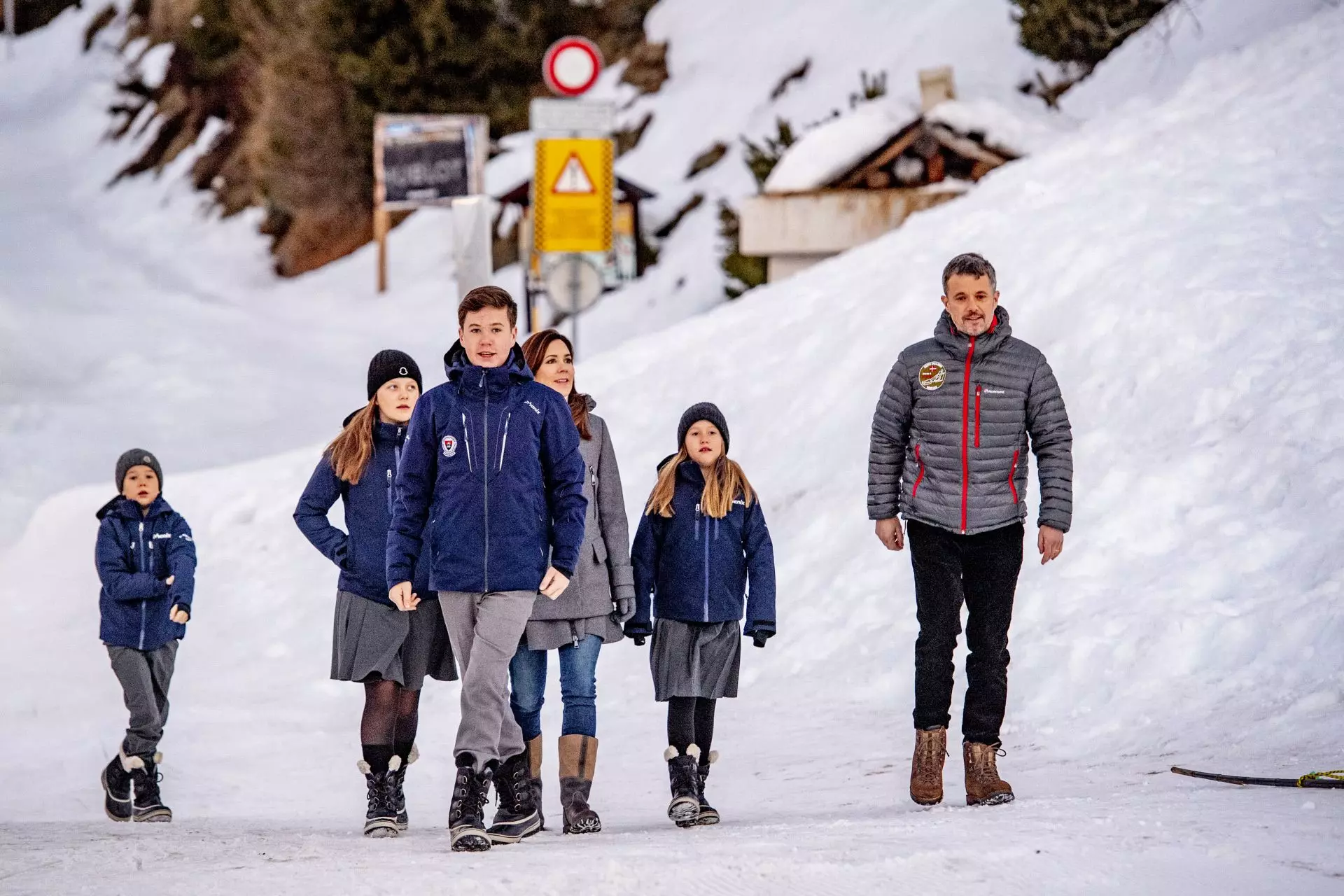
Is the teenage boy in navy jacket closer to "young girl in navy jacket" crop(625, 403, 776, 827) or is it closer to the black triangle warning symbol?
"young girl in navy jacket" crop(625, 403, 776, 827)

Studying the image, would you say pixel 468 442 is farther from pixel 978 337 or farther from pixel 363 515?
pixel 978 337

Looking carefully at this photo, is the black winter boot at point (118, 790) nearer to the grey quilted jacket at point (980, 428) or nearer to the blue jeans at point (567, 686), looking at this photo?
the blue jeans at point (567, 686)

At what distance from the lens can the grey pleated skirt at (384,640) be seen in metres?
5.61

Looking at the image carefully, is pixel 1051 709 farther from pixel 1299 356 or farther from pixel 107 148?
pixel 107 148

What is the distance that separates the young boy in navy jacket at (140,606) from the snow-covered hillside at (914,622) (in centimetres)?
47

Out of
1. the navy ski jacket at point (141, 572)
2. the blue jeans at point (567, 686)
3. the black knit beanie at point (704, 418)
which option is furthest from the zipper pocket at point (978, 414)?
the navy ski jacket at point (141, 572)

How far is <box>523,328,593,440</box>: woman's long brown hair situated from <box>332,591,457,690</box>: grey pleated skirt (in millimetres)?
792

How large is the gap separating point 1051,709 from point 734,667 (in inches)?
66.9

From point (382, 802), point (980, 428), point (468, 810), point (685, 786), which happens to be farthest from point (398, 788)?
point (980, 428)

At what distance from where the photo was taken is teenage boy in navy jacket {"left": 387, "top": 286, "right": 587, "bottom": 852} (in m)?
4.96

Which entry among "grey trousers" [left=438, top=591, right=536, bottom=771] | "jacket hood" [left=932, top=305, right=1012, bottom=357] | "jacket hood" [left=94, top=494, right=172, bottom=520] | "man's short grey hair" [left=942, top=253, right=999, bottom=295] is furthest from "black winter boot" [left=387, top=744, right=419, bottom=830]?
"man's short grey hair" [left=942, top=253, right=999, bottom=295]

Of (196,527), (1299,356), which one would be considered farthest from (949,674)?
(196,527)

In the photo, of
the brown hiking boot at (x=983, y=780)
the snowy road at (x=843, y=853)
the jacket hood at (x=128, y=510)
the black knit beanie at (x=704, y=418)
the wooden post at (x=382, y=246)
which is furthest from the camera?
the wooden post at (x=382, y=246)

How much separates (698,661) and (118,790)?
289 cm
